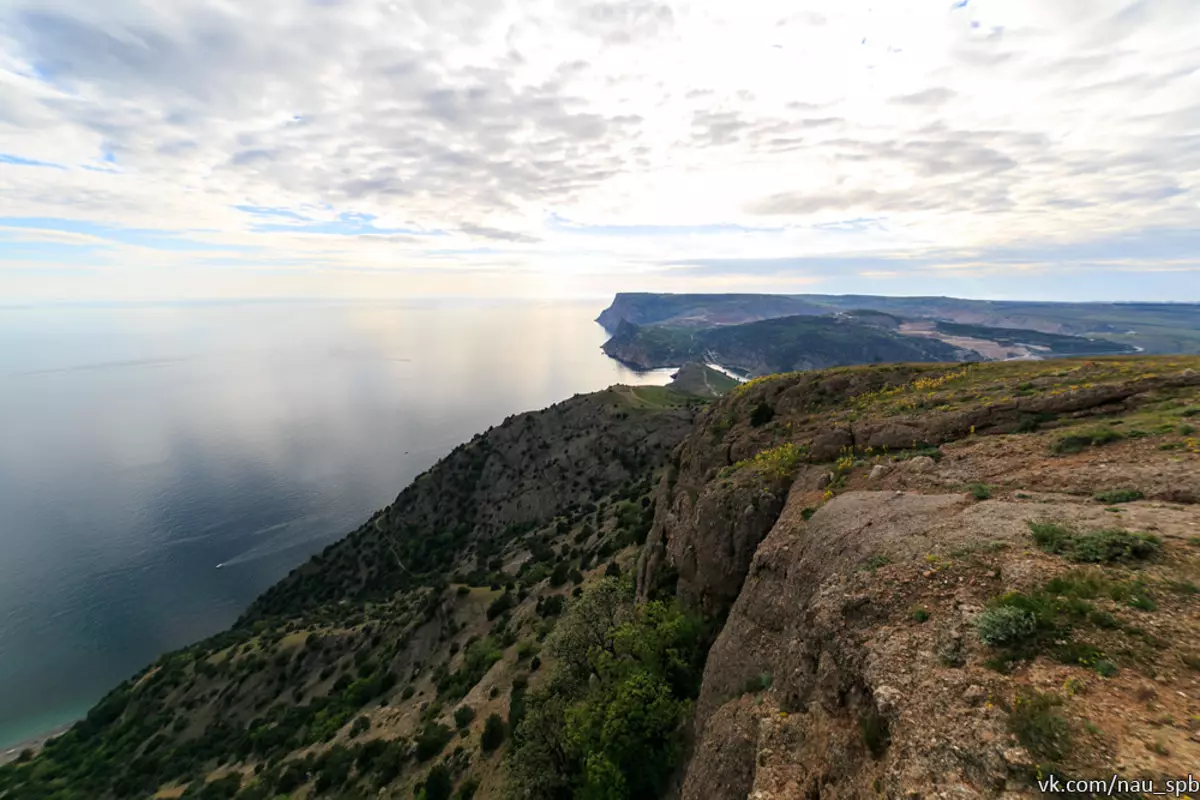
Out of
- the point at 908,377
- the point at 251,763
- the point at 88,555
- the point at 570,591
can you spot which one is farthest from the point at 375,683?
the point at 88,555

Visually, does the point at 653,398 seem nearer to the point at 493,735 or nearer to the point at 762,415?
the point at 762,415

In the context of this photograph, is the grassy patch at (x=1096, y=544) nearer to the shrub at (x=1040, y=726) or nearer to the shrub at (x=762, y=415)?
the shrub at (x=1040, y=726)

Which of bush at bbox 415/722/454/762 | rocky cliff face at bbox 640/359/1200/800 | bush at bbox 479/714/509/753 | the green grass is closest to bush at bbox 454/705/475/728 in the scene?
bush at bbox 415/722/454/762

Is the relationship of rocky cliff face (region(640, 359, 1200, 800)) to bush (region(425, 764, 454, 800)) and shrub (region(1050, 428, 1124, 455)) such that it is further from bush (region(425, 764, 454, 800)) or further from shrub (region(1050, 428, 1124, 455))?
bush (region(425, 764, 454, 800))

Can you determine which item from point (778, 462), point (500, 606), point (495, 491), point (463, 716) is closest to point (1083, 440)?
point (778, 462)

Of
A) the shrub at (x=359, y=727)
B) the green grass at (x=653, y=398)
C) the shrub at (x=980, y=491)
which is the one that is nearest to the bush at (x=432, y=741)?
the shrub at (x=359, y=727)
